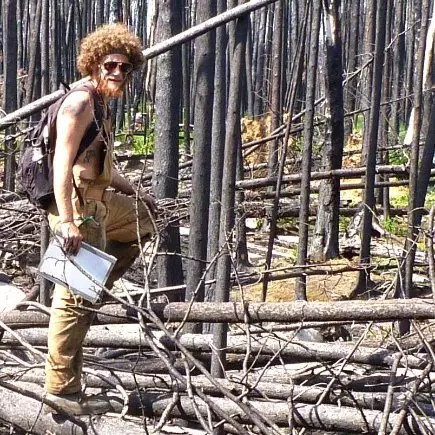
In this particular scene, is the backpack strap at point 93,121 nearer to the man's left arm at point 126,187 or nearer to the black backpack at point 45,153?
the black backpack at point 45,153

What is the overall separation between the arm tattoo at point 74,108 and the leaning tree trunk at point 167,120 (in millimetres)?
1965

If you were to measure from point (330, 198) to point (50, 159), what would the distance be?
13.7 feet

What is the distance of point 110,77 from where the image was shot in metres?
3.32

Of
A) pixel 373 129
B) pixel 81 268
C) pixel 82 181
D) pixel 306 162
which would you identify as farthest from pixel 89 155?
pixel 373 129

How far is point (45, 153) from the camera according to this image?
3309 millimetres

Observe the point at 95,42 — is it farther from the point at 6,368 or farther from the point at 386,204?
the point at 386,204

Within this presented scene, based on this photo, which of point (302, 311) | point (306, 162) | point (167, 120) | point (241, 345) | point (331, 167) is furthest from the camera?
point (331, 167)

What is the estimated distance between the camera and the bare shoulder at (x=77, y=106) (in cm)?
318

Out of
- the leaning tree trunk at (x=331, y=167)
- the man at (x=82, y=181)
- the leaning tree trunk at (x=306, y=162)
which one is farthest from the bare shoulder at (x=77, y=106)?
the leaning tree trunk at (x=331, y=167)

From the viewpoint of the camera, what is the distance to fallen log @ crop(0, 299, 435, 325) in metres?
2.71

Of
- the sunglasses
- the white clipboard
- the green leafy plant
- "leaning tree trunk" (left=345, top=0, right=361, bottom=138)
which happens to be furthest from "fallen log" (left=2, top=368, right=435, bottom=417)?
"leaning tree trunk" (left=345, top=0, right=361, bottom=138)

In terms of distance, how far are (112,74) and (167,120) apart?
185 cm

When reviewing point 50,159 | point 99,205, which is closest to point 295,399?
point 99,205

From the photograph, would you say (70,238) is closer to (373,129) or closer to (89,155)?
(89,155)
